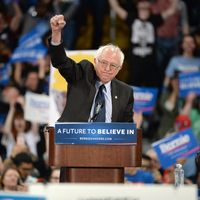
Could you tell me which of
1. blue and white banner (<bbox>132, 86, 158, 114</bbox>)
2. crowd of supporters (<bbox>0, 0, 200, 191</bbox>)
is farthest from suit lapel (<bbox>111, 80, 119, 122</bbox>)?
crowd of supporters (<bbox>0, 0, 200, 191</bbox>)

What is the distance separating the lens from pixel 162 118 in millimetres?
11117

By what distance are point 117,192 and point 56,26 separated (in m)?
2.04

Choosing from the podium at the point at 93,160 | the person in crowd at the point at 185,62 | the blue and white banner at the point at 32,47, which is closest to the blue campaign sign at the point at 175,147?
the person in crowd at the point at 185,62

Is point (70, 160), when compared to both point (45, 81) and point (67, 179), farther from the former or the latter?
point (45, 81)

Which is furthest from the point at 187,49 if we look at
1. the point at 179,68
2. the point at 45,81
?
the point at 45,81

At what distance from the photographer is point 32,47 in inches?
445

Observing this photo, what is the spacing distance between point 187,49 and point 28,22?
7.10 ft

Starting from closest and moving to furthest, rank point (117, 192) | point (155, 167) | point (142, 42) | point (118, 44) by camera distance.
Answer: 1. point (117, 192)
2. point (155, 167)
3. point (142, 42)
4. point (118, 44)

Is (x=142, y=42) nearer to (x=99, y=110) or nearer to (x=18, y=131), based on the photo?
(x=18, y=131)

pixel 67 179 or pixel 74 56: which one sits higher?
pixel 74 56

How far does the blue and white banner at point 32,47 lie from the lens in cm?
1129

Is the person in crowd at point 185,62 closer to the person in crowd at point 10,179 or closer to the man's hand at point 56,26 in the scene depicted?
the person in crowd at point 10,179

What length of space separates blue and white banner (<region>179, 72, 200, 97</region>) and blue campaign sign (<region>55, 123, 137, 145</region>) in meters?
5.82

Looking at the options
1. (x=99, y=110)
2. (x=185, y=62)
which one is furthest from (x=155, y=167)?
(x=99, y=110)
